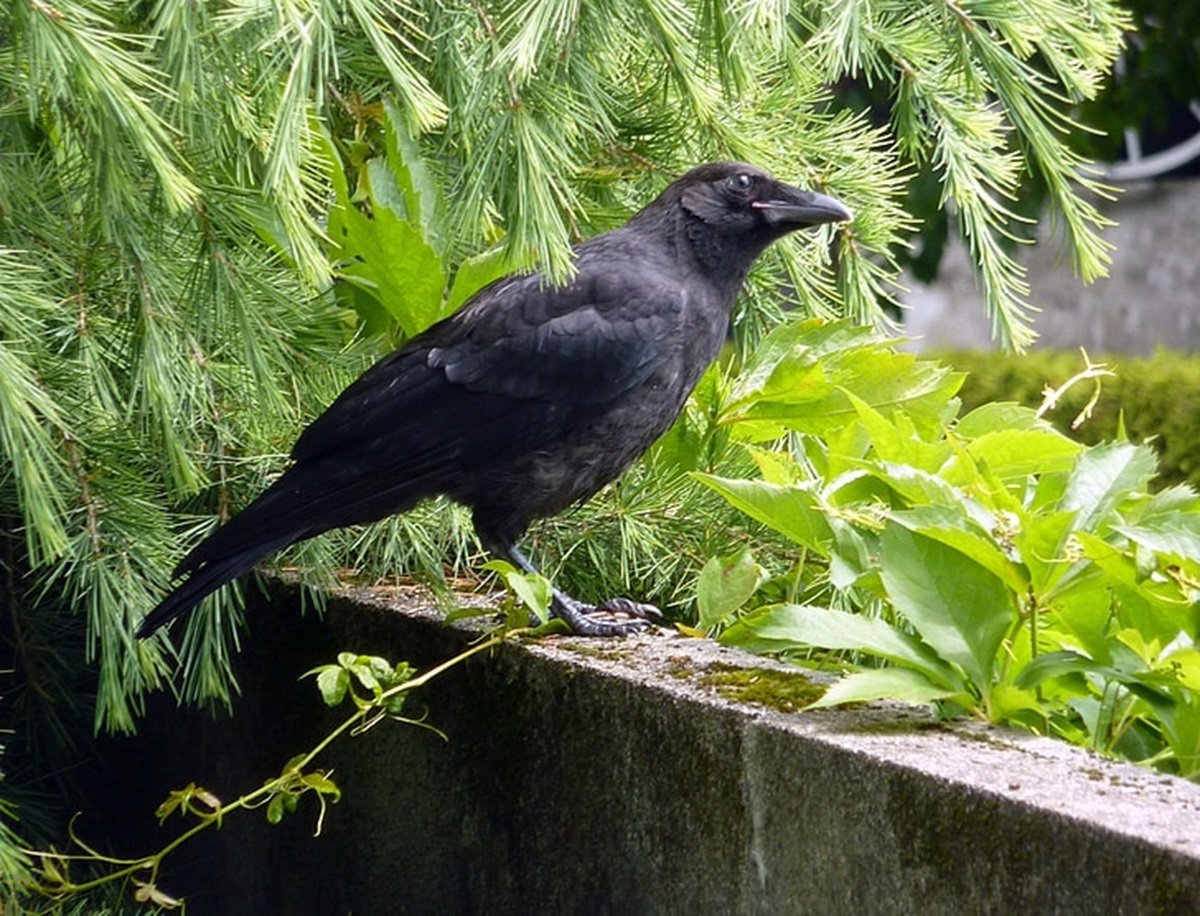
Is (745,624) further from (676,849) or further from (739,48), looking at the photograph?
(739,48)

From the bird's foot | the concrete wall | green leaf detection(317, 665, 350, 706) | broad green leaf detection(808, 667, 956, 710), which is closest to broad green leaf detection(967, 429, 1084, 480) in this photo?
broad green leaf detection(808, 667, 956, 710)

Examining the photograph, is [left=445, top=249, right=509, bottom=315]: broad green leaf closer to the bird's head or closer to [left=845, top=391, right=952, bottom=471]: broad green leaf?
the bird's head

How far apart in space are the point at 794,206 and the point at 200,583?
1.23 m

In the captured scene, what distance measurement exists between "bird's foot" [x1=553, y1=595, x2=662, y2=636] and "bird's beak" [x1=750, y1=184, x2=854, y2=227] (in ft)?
2.39

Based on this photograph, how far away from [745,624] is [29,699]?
151 cm

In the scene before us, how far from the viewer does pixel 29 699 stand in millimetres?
3111

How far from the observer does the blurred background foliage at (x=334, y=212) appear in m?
1.96

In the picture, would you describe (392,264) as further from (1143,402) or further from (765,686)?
(1143,402)

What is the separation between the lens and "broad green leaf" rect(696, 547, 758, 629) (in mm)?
2428

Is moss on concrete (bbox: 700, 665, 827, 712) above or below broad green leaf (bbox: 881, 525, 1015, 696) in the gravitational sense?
below

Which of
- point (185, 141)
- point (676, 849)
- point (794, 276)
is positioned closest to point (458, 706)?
point (676, 849)

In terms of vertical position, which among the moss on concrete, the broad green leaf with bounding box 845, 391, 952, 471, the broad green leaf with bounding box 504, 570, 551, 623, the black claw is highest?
the broad green leaf with bounding box 845, 391, 952, 471

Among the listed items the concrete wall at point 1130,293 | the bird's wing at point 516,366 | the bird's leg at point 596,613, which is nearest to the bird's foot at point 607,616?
the bird's leg at point 596,613

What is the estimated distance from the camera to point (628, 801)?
2158mm
